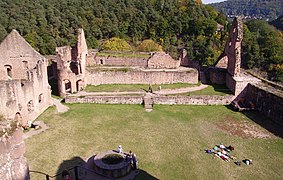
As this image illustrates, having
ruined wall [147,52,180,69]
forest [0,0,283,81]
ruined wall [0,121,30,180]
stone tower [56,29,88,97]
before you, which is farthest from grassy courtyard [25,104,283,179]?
forest [0,0,283,81]

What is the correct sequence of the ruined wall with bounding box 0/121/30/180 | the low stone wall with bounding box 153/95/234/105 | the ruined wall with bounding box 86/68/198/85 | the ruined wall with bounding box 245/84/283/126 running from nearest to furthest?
1. the ruined wall with bounding box 0/121/30/180
2. the ruined wall with bounding box 245/84/283/126
3. the low stone wall with bounding box 153/95/234/105
4. the ruined wall with bounding box 86/68/198/85

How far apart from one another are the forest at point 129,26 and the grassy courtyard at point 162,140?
3210cm

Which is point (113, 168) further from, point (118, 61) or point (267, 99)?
point (118, 61)

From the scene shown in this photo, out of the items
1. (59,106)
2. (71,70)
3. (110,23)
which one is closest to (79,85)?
(71,70)

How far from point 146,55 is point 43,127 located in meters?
21.4

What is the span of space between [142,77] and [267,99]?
13.2 metres

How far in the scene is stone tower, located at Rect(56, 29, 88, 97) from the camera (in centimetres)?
2647

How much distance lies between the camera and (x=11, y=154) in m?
9.16

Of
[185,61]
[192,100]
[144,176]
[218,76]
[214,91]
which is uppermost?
[185,61]

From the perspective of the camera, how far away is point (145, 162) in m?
16.2

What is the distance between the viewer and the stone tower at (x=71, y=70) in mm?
26469

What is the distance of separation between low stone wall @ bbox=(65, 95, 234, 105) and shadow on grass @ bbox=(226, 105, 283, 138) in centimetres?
169

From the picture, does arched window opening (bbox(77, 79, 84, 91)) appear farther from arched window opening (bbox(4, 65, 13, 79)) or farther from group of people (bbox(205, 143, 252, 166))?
group of people (bbox(205, 143, 252, 166))

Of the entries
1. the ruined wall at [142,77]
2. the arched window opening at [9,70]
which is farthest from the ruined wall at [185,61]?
the arched window opening at [9,70]
